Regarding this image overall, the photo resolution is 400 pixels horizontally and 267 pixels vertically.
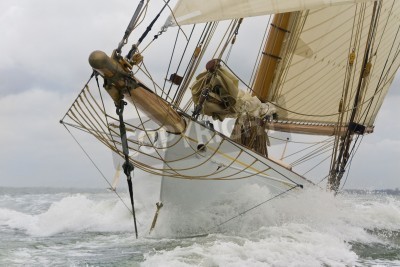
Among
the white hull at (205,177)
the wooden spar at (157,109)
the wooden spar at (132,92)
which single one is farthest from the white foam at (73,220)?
the wooden spar at (132,92)

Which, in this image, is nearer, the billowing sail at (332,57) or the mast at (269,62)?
the mast at (269,62)

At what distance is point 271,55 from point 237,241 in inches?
162

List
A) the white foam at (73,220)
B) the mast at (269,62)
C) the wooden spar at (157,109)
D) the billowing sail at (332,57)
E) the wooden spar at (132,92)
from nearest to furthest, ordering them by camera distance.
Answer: the wooden spar at (132,92) < the wooden spar at (157,109) < the mast at (269,62) < the white foam at (73,220) < the billowing sail at (332,57)

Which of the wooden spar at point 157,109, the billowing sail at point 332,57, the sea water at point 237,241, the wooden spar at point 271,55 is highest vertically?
the billowing sail at point 332,57

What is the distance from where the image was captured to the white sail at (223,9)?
279 inches

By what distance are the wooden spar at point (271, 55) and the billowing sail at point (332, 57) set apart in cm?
142

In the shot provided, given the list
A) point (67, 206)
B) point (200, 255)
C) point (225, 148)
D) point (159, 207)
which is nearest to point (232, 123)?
point (225, 148)

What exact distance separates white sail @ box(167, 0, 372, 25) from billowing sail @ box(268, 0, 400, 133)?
15.4 ft

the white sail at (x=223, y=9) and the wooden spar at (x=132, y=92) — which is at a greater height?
the white sail at (x=223, y=9)

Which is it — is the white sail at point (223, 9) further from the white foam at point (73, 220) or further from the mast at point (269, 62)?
the white foam at point (73, 220)

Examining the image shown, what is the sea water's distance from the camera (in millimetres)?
6934

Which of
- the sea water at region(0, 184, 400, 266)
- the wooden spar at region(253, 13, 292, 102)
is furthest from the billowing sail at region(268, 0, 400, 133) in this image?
the sea water at region(0, 184, 400, 266)

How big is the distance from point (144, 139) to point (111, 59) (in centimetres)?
349

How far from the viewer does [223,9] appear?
23.3 ft
